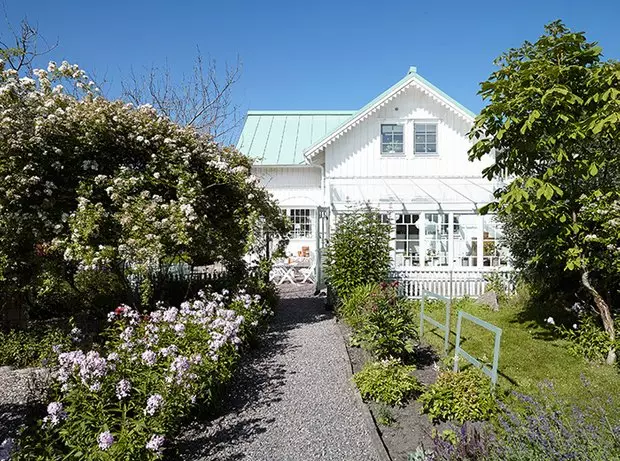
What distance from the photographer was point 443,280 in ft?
41.4

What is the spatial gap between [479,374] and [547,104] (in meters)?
3.95

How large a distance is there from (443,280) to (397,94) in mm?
7920

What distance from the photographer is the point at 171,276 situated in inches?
478

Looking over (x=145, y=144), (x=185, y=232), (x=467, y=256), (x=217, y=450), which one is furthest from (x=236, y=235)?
(x=467, y=256)

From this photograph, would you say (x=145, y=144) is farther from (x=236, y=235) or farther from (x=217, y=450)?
(x=217, y=450)

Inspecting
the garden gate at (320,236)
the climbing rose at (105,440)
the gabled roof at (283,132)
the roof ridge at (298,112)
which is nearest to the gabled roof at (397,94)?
the gabled roof at (283,132)

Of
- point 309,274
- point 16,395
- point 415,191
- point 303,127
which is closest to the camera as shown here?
point 16,395

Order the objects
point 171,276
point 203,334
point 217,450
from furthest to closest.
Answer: point 171,276 < point 203,334 < point 217,450

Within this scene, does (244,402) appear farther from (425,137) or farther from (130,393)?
(425,137)

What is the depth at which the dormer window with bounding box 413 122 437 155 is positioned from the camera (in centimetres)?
1741

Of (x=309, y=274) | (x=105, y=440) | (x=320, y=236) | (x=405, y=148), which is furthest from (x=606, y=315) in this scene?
(x=405, y=148)

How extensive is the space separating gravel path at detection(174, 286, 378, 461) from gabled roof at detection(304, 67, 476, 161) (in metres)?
10.4

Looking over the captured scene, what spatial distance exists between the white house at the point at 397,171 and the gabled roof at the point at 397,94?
0.12 ft

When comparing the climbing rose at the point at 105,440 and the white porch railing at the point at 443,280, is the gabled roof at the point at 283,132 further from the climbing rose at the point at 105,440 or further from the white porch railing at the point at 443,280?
the climbing rose at the point at 105,440
